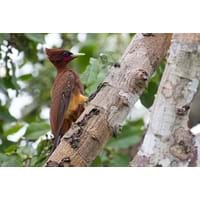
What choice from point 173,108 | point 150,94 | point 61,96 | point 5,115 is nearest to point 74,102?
point 61,96

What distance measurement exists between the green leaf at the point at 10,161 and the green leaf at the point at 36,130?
0.58 ft

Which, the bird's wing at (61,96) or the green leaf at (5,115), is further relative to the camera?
the green leaf at (5,115)

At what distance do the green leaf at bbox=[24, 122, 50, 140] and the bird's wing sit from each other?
0.50 ft

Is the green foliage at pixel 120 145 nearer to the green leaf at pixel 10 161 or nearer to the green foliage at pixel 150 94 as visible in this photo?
the green foliage at pixel 150 94

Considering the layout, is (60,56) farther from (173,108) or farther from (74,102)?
(173,108)

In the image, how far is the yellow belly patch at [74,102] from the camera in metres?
1.46

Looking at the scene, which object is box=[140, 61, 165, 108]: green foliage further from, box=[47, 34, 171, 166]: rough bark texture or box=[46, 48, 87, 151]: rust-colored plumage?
box=[47, 34, 171, 166]: rough bark texture

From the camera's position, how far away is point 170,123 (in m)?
1.00

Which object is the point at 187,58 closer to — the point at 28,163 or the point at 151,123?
the point at 151,123

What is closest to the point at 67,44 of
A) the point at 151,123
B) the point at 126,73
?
the point at 126,73

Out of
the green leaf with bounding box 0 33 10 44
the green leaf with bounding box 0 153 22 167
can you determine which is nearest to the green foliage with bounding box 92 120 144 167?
the green leaf with bounding box 0 153 22 167

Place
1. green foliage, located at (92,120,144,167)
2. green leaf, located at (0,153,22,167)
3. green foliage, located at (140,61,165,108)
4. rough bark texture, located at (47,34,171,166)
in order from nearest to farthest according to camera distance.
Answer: rough bark texture, located at (47,34,171,166) < green leaf, located at (0,153,22,167) < green foliage, located at (140,61,165,108) < green foliage, located at (92,120,144,167)

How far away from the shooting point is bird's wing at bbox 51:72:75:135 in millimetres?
1480

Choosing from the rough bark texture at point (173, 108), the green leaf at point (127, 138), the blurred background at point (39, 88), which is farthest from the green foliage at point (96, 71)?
the rough bark texture at point (173, 108)
